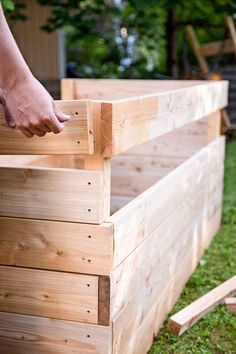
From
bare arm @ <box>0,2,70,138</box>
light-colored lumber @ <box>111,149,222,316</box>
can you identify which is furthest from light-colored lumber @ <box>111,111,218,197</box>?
bare arm @ <box>0,2,70,138</box>

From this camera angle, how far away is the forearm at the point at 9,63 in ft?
4.66

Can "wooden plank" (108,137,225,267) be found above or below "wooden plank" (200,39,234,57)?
below

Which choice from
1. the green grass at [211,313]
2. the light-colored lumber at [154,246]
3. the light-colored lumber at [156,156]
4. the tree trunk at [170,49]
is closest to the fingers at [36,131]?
the light-colored lumber at [154,246]

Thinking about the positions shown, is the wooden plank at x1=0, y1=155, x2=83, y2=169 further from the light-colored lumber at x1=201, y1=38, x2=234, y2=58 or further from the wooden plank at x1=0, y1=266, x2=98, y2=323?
the light-colored lumber at x1=201, y1=38, x2=234, y2=58

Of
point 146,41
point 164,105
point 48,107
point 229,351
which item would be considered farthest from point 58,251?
point 146,41

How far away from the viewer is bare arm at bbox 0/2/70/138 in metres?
1.43

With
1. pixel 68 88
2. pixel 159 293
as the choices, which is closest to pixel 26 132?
pixel 159 293

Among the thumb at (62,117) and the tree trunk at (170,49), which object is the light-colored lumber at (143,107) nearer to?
the thumb at (62,117)

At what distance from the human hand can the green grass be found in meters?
1.22

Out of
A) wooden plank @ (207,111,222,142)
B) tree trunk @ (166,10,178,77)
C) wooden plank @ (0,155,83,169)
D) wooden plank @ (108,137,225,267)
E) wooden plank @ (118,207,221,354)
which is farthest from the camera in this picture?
tree trunk @ (166,10,178,77)

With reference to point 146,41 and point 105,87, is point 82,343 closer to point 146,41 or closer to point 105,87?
point 105,87

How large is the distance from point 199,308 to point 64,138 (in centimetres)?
132

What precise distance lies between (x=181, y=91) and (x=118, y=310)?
113 centimetres

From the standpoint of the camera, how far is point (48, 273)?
5.76 ft
